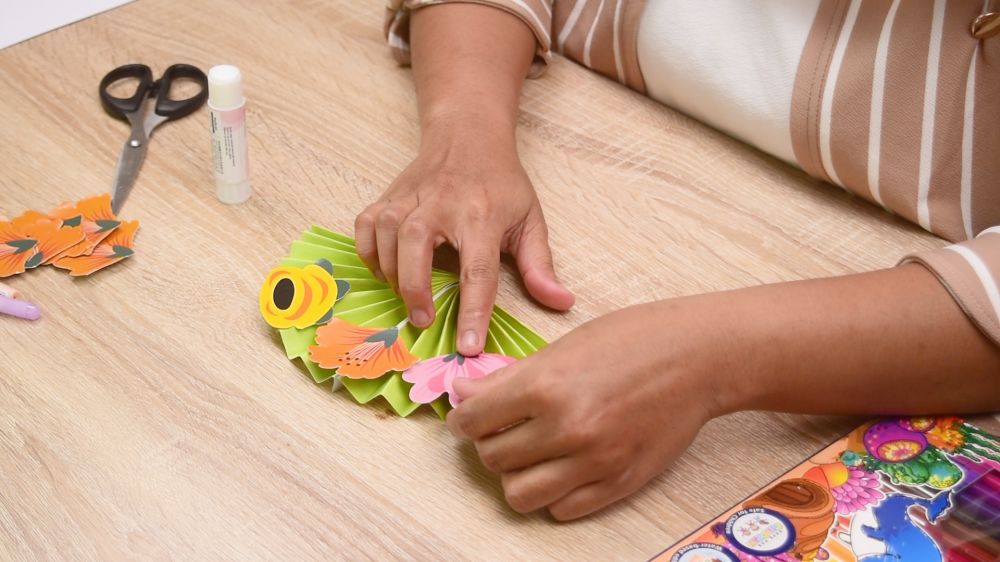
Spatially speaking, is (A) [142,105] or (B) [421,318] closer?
(B) [421,318]

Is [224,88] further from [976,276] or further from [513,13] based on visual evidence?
[976,276]

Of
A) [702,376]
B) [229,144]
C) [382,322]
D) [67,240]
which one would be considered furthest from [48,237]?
[702,376]

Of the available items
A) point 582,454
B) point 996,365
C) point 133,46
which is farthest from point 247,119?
point 996,365

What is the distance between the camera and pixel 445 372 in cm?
70

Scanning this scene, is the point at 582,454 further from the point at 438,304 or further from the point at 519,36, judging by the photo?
the point at 519,36

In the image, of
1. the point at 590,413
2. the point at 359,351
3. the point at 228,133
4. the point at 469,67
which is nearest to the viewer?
the point at 590,413

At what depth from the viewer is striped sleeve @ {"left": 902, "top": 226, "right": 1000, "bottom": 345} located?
2.13 ft

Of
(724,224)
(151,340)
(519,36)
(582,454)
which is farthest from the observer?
(519,36)

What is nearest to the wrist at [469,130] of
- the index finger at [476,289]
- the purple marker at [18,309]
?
the index finger at [476,289]

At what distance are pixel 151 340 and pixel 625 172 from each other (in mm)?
414

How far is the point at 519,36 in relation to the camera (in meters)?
0.96

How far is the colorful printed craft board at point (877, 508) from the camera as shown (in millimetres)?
602

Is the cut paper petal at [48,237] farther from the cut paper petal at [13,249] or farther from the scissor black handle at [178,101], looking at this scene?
the scissor black handle at [178,101]

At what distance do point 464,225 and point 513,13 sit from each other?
0.27 metres
